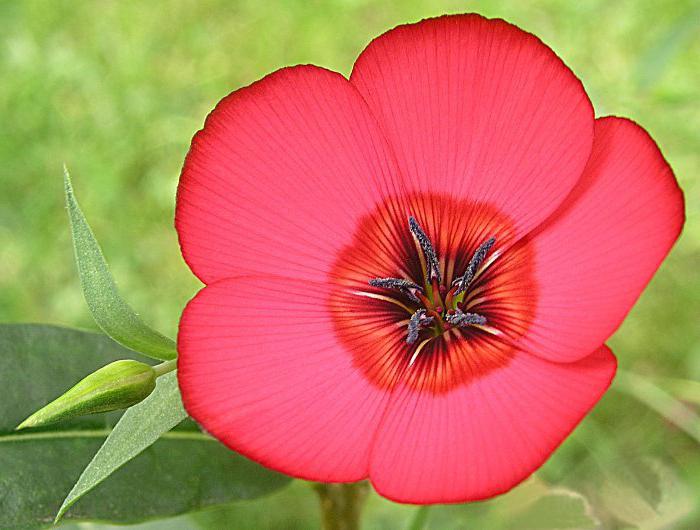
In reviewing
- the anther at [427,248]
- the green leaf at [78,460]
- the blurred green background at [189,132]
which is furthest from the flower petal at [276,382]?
the blurred green background at [189,132]

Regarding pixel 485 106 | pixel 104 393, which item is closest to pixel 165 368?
pixel 104 393

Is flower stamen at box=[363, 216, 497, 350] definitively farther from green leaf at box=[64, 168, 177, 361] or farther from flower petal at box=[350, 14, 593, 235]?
green leaf at box=[64, 168, 177, 361]

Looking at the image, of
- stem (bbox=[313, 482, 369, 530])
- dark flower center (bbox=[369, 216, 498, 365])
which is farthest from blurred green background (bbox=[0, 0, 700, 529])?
dark flower center (bbox=[369, 216, 498, 365])

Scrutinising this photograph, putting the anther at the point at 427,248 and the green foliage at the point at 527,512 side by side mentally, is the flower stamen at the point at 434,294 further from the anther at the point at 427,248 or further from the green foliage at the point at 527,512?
the green foliage at the point at 527,512

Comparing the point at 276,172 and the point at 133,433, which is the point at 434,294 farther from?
the point at 133,433

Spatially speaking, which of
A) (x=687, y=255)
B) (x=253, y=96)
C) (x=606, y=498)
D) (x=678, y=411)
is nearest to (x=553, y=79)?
(x=253, y=96)

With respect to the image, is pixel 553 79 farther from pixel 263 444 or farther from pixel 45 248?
pixel 45 248
